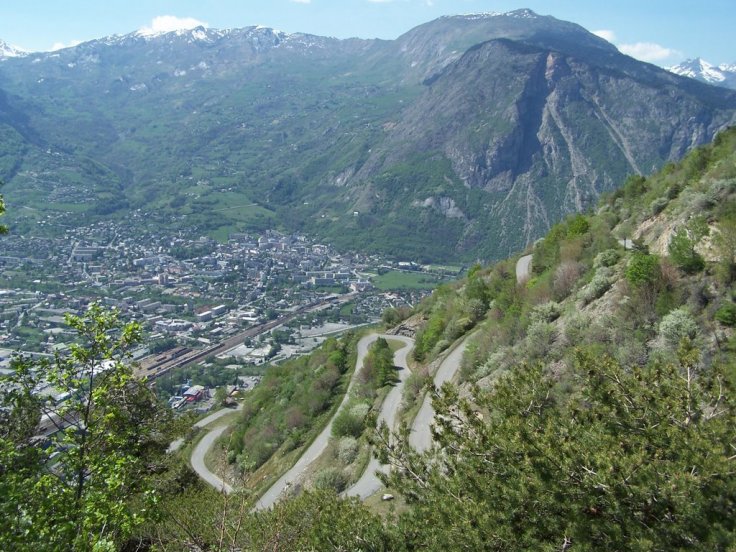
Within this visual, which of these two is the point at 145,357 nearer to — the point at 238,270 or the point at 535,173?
the point at 238,270

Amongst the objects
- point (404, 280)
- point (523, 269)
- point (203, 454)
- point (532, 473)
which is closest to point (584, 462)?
point (532, 473)

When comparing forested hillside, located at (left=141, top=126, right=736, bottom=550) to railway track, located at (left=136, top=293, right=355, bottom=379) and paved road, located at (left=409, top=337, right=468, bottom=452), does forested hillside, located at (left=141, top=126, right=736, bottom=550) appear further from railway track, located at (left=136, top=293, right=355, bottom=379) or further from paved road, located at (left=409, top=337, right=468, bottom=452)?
railway track, located at (left=136, top=293, right=355, bottom=379)

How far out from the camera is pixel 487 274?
4128 centimetres

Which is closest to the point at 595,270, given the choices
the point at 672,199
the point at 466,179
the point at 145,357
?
the point at 672,199

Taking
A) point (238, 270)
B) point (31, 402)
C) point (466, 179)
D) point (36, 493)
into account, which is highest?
point (31, 402)

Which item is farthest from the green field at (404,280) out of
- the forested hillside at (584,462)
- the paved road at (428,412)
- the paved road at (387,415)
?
the forested hillside at (584,462)

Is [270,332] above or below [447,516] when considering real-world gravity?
below

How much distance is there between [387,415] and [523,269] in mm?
17153

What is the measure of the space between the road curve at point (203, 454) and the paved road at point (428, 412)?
13.2 metres

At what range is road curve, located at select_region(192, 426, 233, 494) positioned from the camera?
30.5 m

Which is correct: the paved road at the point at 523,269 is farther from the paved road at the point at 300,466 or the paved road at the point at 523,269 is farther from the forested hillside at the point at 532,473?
the forested hillside at the point at 532,473

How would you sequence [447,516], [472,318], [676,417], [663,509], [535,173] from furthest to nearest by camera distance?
[535,173] < [472,318] < [447,516] < [676,417] < [663,509]

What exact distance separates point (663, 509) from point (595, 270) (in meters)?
17.2

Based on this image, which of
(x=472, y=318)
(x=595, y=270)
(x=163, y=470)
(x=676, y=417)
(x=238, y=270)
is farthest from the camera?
(x=238, y=270)
